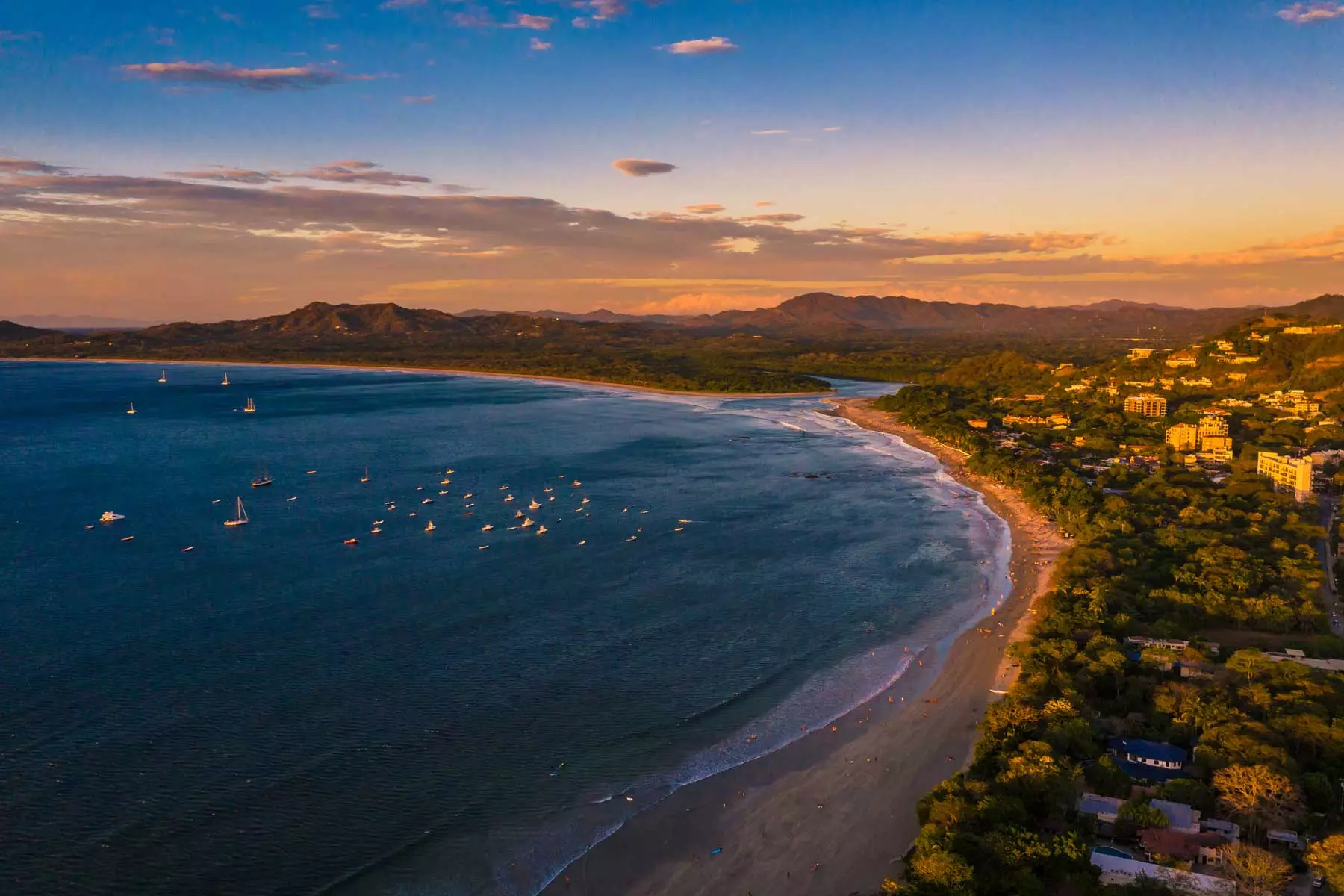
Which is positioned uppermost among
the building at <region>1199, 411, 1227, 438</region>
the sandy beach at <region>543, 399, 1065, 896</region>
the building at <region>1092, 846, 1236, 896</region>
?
the building at <region>1199, 411, 1227, 438</region>

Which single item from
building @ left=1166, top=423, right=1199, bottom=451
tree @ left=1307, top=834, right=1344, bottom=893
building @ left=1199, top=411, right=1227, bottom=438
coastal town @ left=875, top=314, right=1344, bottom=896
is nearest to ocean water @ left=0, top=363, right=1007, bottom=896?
coastal town @ left=875, top=314, right=1344, bottom=896

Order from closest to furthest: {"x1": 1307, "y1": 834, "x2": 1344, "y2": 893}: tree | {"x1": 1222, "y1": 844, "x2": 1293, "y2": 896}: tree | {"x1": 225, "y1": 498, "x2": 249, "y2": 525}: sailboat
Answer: {"x1": 1222, "y1": 844, "x2": 1293, "y2": 896}: tree → {"x1": 1307, "y1": 834, "x2": 1344, "y2": 893}: tree → {"x1": 225, "y1": 498, "x2": 249, "y2": 525}: sailboat

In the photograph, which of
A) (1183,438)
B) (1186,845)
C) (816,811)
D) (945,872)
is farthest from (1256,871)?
(1183,438)

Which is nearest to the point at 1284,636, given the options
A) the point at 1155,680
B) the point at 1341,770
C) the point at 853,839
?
the point at 1155,680

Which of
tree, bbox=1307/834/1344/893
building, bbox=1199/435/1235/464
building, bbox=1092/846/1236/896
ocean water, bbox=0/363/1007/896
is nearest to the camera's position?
tree, bbox=1307/834/1344/893

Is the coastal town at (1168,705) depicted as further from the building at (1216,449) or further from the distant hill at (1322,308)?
the distant hill at (1322,308)

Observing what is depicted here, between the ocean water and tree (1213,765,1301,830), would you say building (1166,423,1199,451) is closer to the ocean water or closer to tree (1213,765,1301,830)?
the ocean water

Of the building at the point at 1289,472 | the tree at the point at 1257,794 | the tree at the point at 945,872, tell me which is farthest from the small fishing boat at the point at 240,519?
the building at the point at 1289,472
